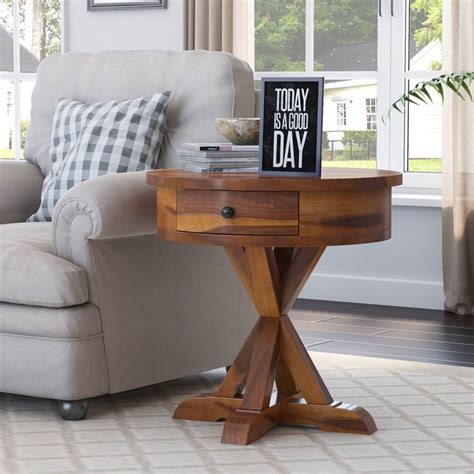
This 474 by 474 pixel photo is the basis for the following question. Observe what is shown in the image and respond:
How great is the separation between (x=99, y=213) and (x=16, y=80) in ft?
10.6

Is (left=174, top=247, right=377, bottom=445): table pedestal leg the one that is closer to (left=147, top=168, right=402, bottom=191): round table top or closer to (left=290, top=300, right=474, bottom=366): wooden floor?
(left=147, top=168, right=402, bottom=191): round table top

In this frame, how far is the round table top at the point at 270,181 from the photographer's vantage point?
2.52 metres

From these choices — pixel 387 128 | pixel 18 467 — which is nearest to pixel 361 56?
pixel 387 128

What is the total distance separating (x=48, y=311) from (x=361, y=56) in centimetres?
251

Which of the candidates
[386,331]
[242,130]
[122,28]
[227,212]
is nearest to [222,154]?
[242,130]

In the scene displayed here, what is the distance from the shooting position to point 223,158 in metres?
2.78

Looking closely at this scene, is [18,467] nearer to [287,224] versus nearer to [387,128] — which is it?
[287,224]

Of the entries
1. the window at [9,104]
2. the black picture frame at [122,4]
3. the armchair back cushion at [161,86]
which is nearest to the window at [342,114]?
the black picture frame at [122,4]

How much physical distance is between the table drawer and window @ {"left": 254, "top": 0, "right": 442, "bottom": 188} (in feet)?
7.72

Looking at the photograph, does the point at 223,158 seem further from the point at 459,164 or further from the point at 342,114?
the point at 342,114

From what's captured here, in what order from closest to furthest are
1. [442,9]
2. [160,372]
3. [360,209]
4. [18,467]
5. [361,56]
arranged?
[18,467]
[360,209]
[160,372]
[442,9]
[361,56]

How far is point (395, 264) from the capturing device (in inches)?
187

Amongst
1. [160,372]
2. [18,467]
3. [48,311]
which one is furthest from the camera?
[160,372]

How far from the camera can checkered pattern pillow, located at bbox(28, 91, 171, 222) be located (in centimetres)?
330
